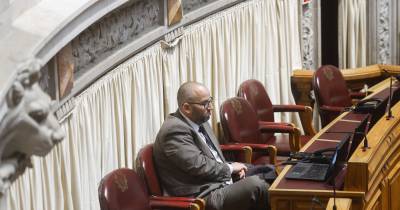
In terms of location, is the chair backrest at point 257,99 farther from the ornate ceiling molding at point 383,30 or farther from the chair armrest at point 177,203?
the ornate ceiling molding at point 383,30

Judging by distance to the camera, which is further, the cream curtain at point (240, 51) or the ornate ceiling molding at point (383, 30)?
the ornate ceiling molding at point (383, 30)

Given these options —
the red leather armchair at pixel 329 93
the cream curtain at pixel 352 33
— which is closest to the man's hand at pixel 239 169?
the red leather armchair at pixel 329 93

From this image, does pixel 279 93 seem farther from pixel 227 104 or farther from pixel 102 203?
pixel 102 203

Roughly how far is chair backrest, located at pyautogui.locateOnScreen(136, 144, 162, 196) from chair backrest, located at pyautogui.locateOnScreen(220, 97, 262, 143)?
45.8 inches

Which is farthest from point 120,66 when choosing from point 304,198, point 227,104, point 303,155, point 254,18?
point 254,18

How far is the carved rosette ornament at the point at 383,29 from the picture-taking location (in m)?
9.61

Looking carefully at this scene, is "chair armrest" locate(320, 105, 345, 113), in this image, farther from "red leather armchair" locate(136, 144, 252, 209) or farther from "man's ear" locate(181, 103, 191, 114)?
"red leather armchair" locate(136, 144, 252, 209)

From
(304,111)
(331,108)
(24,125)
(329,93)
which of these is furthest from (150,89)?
(24,125)

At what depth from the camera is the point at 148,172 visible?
4.81 metres

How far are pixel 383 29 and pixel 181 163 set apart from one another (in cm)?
538

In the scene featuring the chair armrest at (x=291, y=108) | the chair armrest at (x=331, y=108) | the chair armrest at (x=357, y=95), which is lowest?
the chair armrest at (x=331, y=108)

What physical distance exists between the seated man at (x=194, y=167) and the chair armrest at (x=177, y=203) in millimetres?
258

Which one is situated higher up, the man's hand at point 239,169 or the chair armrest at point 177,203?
the man's hand at point 239,169

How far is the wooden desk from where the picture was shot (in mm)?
4344
